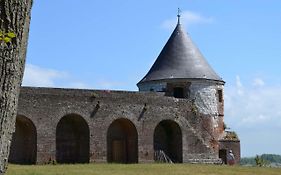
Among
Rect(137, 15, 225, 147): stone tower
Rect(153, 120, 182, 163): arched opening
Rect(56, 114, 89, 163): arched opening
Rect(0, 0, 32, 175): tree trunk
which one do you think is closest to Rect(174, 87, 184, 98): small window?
Rect(137, 15, 225, 147): stone tower

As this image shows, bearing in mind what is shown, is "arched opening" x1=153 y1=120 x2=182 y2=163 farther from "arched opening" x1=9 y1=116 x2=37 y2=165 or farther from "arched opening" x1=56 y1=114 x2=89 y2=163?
"arched opening" x1=9 y1=116 x2=37 y2=165

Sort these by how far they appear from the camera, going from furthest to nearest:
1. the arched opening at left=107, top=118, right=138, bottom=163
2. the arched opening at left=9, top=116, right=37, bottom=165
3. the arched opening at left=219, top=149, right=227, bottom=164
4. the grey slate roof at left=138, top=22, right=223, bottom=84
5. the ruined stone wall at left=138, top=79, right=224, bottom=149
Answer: the arched opening at left=219, top=149, right=227, bottom=164 < the grey slate roof at left=138, top=22, right=223, bottom=84 < the ruined stone wall at left=138, top=79, right=224, bottom=149 < the arched opening at left=107, top=118, right=138, bottom=163 < the arched opening at left=9, top=116, right=37, bottom=165

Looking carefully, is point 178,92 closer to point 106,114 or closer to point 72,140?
point 106,114

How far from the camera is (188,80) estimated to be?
31797 millimetres

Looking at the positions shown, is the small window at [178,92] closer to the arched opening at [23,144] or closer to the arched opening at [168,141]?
the arched opening at [168,141]

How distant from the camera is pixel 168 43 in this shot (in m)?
34.1

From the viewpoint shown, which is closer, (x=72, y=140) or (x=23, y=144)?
(x=23, y=144)

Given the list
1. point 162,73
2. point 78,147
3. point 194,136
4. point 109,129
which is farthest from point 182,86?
point 78,147

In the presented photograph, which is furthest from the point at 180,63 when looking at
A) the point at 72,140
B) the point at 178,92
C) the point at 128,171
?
the point at 128,171

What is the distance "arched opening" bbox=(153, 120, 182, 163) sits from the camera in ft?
98.1

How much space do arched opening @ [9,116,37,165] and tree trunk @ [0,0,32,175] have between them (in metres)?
23.1

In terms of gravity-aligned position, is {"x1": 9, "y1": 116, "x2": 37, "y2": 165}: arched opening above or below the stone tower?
below

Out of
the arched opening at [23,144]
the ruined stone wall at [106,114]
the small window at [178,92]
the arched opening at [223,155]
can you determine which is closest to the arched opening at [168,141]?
the ruined stone wall at [106,114]

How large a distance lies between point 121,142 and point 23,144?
5413mm
